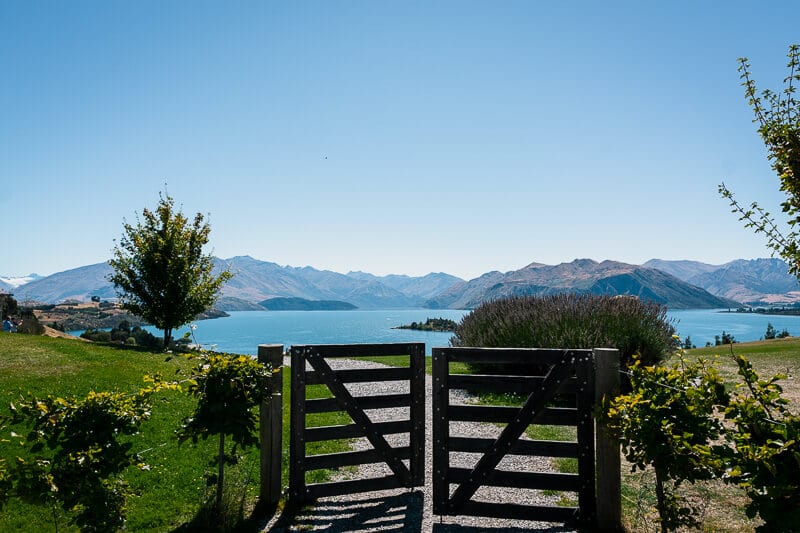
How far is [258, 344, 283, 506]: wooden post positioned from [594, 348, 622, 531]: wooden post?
3.96 meters

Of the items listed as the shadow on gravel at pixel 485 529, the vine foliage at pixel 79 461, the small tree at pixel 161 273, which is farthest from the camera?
the small tree at pixel 161 273

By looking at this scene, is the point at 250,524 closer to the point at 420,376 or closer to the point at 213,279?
the point at 420,376

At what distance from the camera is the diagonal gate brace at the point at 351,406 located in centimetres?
639

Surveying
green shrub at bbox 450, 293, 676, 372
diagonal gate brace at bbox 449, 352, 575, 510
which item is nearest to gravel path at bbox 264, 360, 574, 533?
diagonal gate brace at bbox 449, 352, 575, 510

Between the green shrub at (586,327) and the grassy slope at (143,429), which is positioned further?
the green shrub at (586,327)

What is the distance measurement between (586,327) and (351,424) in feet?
32.4

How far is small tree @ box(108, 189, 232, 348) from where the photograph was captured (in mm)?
25516

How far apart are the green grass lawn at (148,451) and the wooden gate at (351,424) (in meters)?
0.94

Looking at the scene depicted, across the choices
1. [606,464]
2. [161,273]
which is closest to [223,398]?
[606,464]

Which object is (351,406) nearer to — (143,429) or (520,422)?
(520,422)

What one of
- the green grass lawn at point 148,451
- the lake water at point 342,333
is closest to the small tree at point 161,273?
the lake water at point 342,333

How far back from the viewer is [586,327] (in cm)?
1416

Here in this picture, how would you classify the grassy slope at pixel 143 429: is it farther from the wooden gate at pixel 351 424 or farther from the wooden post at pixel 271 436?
the wooden gate at pixel 351 424

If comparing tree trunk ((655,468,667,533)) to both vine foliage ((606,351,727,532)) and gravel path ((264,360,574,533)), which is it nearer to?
vine foliage ((606,351,727,532))
